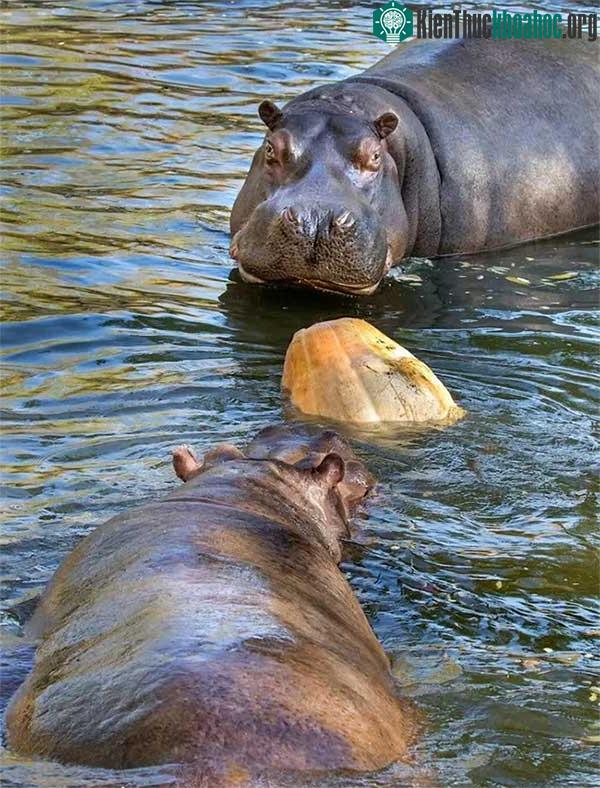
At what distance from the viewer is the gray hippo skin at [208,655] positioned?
10.2ft

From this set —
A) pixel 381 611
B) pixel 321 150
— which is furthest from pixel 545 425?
pixel 321 150

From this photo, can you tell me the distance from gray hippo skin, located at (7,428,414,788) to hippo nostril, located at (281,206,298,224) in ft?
12.3

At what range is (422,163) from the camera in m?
9.59

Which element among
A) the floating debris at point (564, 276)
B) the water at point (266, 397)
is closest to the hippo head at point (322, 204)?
the water at point (266, 397)

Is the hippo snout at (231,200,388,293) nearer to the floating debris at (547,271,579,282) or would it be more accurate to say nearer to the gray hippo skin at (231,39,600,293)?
the gray hippo skin at (231,39,600,293)

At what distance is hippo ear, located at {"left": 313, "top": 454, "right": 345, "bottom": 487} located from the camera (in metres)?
5.18

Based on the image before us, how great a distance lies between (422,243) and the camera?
9.70 meters

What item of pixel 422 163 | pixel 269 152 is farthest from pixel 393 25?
pixel 269 152

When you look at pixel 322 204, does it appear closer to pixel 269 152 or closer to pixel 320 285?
pixel 320 285

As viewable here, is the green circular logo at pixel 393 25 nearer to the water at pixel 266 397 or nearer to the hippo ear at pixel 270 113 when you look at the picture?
the water at pixel 266 397

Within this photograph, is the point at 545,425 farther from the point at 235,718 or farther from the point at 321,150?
the point at 235,718

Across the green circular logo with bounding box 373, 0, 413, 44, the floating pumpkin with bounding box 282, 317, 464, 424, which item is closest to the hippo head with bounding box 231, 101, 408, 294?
the floating pumpkin with bounding box 282, 317, 464, 424

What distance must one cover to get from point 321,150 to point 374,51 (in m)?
6.52

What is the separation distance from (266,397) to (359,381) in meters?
0.48
